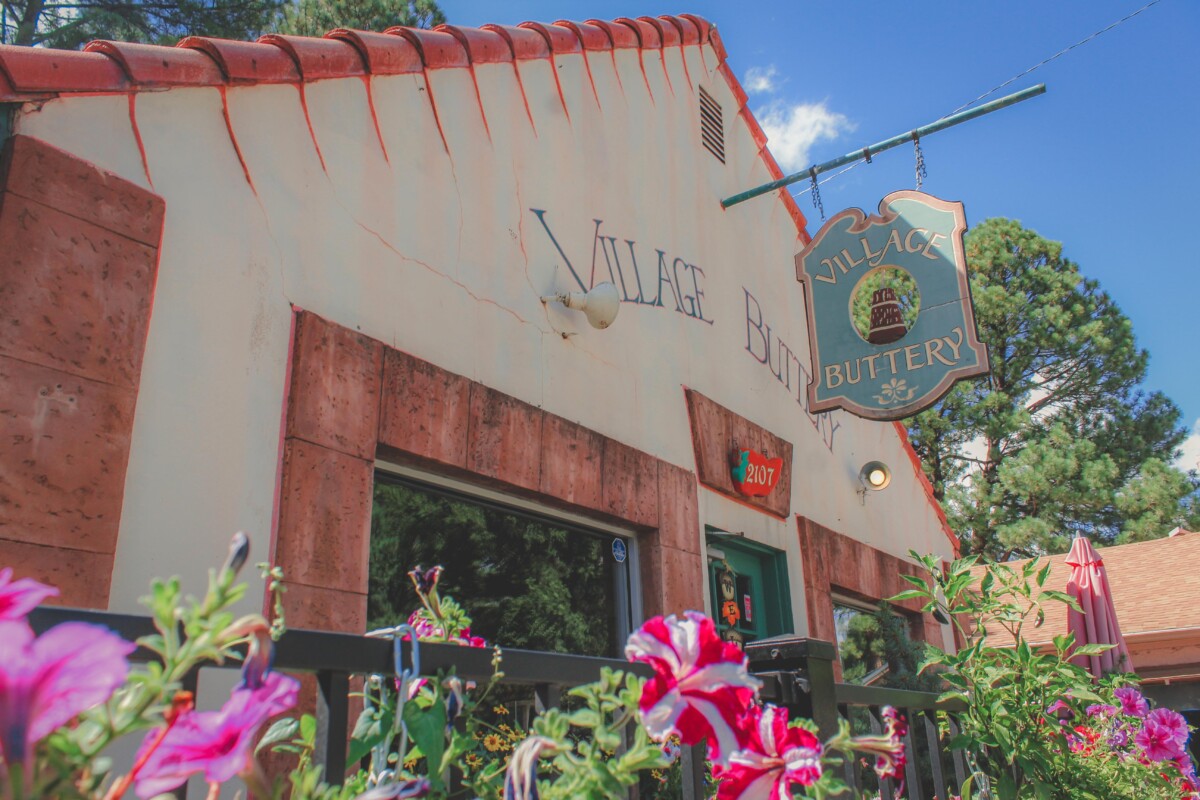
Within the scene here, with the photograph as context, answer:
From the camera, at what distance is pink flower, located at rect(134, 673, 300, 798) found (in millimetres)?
668

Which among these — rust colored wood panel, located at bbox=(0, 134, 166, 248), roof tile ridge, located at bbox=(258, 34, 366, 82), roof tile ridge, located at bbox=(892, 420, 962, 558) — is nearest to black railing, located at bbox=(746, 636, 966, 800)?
rust colored wood panel, located at bbox=(0, 134, 166, 248)

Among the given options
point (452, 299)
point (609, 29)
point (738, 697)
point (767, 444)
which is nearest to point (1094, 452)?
point (767, 444)

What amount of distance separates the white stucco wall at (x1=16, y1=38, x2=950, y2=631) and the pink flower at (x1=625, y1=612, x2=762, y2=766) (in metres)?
1.78

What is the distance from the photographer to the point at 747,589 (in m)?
5.29

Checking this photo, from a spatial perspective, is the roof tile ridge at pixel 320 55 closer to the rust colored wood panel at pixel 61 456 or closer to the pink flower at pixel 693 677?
the rust colored wood panel at pixel 61 456

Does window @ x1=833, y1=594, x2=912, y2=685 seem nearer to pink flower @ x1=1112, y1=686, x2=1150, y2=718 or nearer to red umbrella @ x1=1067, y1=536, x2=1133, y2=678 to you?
red umbrella @ x1=1067, y1=536, x2=1133, y2=678

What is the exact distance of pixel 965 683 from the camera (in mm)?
2787

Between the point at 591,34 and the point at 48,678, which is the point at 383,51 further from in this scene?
the point at 48,678

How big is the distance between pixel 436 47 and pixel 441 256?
2.80ft

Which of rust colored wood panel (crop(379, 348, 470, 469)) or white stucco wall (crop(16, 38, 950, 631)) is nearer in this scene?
white stucco wall (crop(16, 38, 950, 631))

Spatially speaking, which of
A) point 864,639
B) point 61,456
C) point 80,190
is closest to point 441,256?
point 80,190

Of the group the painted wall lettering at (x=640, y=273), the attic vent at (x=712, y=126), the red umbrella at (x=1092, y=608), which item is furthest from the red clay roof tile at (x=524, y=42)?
the red umbrella at (x=1092, y=608)

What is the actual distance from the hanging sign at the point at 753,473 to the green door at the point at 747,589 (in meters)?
0.29

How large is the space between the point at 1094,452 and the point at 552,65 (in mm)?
18522
